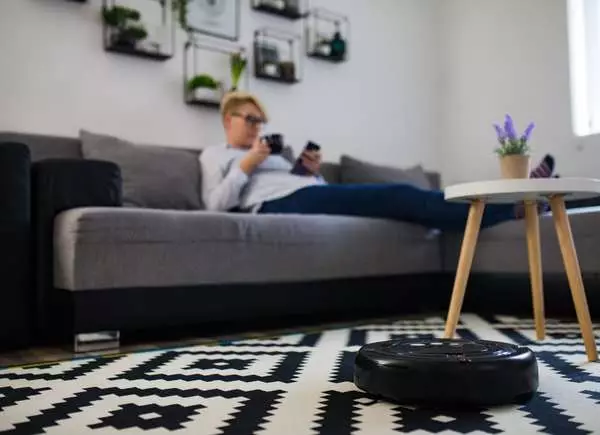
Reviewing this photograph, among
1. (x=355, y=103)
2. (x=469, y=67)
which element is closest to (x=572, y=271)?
(x=355, y=103)

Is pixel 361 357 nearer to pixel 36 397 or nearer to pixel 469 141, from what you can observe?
pixel 36 397

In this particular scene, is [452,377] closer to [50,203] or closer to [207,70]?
[50,203]

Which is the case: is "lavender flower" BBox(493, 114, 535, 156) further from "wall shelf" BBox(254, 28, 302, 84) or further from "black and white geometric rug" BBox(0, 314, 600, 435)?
"wall shelf" BBox(254, 28, 302, 84)

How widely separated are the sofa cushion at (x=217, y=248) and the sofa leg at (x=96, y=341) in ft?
0.40

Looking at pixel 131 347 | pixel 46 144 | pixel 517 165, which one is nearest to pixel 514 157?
pixel 517 165

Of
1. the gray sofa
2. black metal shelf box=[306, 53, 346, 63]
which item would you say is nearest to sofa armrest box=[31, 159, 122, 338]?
the gray sofa

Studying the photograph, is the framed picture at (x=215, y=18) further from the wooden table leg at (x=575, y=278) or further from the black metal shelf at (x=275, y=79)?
the wooden table leg at (x=575, y=278)

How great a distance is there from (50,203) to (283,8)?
175 centimetres

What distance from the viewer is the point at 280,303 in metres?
1.97

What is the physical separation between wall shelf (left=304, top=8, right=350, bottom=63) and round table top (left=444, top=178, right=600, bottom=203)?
1870 millimetres

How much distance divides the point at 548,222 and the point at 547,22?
153cm

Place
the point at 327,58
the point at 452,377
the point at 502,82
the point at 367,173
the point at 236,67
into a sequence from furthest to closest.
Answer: the point at 502,82 → the point at 327,58 → the point at 367,173 → the point at 236,67 → the point at 452,377

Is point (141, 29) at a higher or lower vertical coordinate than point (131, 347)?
higher

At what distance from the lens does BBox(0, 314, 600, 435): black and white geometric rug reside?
860 millimetres
